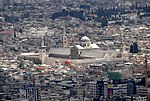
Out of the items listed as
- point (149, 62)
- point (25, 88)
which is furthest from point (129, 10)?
point (25, 88)

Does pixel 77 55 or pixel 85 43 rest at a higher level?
pixel 85 43

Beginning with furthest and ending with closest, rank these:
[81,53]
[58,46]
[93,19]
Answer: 1. [93,19]
2. [58,46]
3. [81,53]

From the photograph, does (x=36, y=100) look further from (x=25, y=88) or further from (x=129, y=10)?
(x=129, y=10)

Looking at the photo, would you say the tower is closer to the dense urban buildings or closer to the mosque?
the dense urban buildings

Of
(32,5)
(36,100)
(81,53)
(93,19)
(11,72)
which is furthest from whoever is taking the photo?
(32,5)

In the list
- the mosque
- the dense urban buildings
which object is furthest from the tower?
the mosque

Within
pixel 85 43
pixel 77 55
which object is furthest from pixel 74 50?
pixel 85 43

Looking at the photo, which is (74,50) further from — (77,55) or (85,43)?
(85,43)

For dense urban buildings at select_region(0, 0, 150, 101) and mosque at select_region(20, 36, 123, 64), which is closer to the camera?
dense urban buildings at select_region(0, 0, 150, 101)
